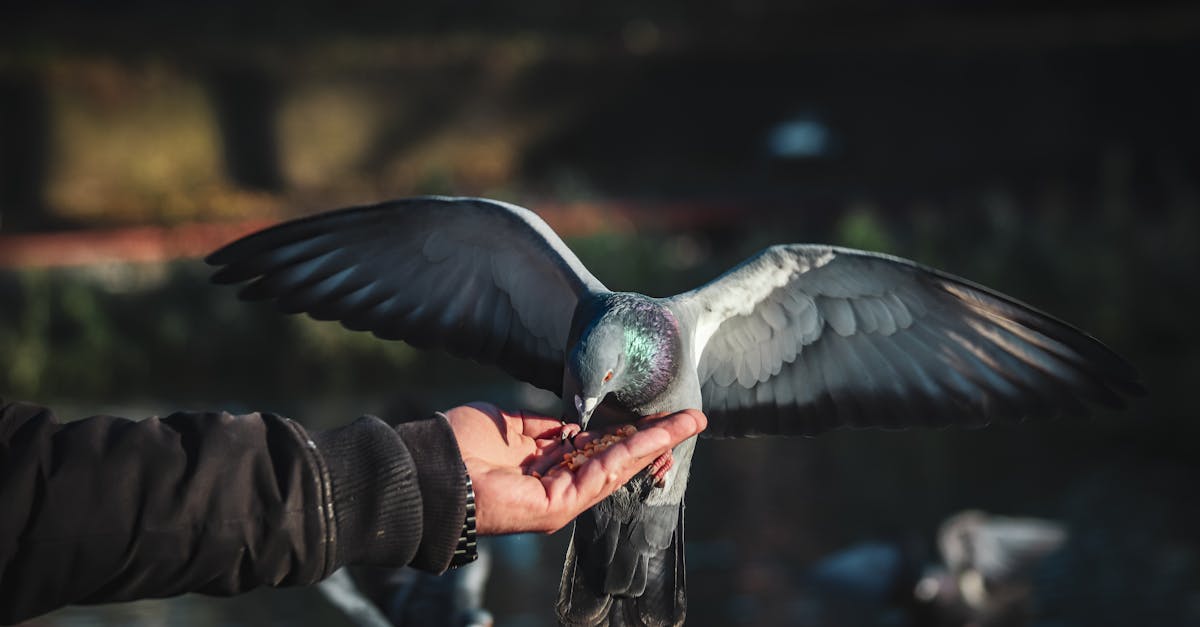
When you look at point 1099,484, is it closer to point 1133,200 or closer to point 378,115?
point 1133,200

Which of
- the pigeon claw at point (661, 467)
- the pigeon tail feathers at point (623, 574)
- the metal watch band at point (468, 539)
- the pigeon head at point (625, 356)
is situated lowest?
the pigeon tail feathers at point (623, 574)

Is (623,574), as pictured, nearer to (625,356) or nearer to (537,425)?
(537,425)

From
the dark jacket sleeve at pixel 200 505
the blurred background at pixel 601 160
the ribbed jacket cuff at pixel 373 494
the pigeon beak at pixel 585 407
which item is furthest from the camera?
the blurred background at pixel 601 160

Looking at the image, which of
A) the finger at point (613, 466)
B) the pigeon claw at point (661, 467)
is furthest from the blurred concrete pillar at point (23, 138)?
the finger at point (613, 466)

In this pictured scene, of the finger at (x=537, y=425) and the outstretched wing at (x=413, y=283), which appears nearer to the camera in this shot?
the finger at (x=537, y=425)

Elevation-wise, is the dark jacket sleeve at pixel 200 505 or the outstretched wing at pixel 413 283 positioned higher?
the outstretched wing at pixel 413 283

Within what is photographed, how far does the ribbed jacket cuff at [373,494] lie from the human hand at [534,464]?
0.48 feet

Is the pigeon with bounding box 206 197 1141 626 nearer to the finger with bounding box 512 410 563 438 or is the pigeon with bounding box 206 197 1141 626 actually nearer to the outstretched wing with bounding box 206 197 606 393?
the outstretched wing with bounding box 206 197 606 393

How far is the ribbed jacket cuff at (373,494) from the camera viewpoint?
69.7 inches

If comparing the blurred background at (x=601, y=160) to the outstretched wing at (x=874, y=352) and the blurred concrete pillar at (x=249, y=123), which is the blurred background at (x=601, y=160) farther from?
the outstretched wing at (x=874, y=352)

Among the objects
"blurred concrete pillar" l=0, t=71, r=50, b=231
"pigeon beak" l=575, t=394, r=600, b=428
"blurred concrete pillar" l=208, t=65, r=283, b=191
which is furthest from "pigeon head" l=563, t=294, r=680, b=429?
"blurred concrete pillar" l=0, t=71, r=50, b=231

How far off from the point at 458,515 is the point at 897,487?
528cm

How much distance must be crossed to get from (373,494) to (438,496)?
102mm

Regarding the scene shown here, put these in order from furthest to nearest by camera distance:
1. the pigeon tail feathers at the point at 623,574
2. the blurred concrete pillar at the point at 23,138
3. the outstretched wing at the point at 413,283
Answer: the blurred concrete pillar at the point at 23,138 → the outstretched wing at the point at 413,283 → the pigeon tail feathers at the point at 623,574
